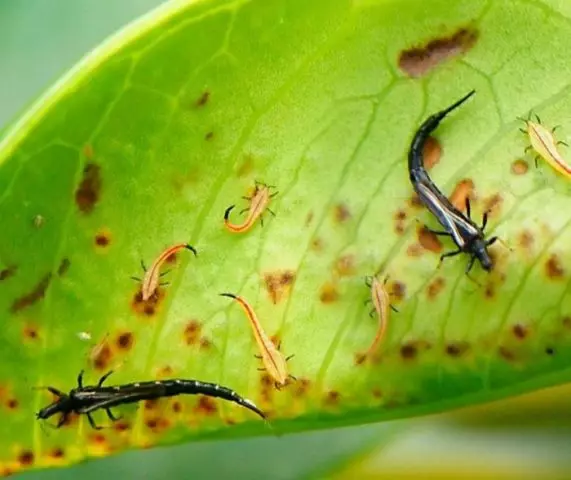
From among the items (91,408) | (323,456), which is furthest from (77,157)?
(323,456)

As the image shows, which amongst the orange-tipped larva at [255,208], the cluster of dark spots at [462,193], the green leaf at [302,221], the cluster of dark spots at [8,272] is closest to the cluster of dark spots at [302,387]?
the green leaf at [302,221]

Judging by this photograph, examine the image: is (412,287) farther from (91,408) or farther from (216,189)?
(91,408)

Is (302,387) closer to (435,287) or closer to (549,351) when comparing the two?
(435,287)

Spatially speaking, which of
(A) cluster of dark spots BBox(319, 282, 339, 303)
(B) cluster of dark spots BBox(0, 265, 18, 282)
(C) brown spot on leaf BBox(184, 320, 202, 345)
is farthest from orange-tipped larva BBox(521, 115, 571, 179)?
(B) cluster of dark spots BBox(0, 265, 18, 282)

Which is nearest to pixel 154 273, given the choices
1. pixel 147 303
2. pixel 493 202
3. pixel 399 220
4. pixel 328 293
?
pixel 147 303

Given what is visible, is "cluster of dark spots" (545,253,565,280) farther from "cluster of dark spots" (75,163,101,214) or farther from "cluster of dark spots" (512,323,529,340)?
"cluster of dark spots" (75,163,101,214)

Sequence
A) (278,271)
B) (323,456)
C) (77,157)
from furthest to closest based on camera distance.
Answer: (323,456)
(278,271)
(77,157)
